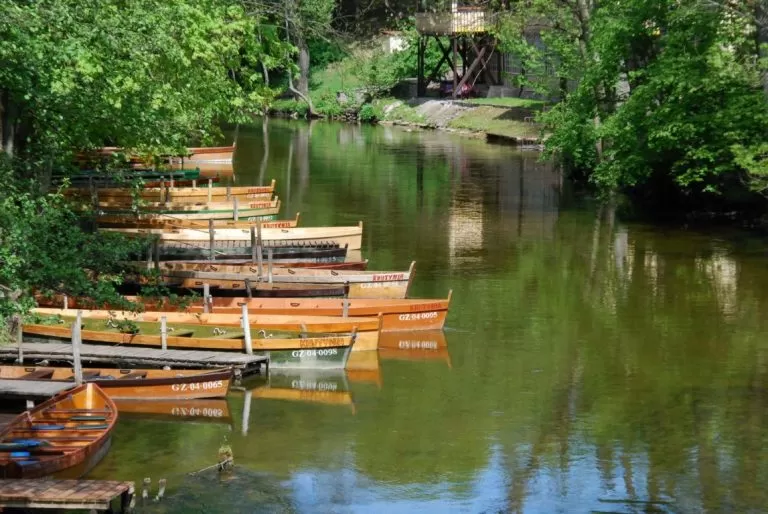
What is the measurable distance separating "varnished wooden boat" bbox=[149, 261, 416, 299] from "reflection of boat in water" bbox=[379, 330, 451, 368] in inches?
67.6

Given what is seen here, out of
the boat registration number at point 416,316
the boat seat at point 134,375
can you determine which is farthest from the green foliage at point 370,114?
the boat seat at point 134,375

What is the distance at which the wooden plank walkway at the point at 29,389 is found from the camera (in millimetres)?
18469

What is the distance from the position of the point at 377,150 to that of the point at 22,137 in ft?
120

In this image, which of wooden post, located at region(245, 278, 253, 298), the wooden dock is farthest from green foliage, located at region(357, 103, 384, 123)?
the wooden dock

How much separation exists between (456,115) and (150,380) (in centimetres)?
4936

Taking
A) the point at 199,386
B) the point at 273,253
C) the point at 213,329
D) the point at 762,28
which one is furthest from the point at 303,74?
the point at 199,386

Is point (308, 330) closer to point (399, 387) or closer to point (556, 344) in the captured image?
point (399, 387)

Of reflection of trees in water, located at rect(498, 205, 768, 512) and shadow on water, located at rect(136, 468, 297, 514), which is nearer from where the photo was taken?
shadow on water, located at rect(136, 468, 297, 514)

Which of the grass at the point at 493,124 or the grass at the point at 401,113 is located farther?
the grass at the point at 401,113

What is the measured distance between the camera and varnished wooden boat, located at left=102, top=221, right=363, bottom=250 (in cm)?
2972

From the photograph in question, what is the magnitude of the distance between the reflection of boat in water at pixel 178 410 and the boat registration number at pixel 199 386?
24 centimetres

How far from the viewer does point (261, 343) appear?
854 inches

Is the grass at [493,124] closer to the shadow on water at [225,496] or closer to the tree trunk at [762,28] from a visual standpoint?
the tree trunk at [762,28]

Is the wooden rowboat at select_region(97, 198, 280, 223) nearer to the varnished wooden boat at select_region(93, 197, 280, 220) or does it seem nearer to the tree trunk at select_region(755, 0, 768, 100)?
the varnished wooden boat at select_region(93, 197, 280, 220)
